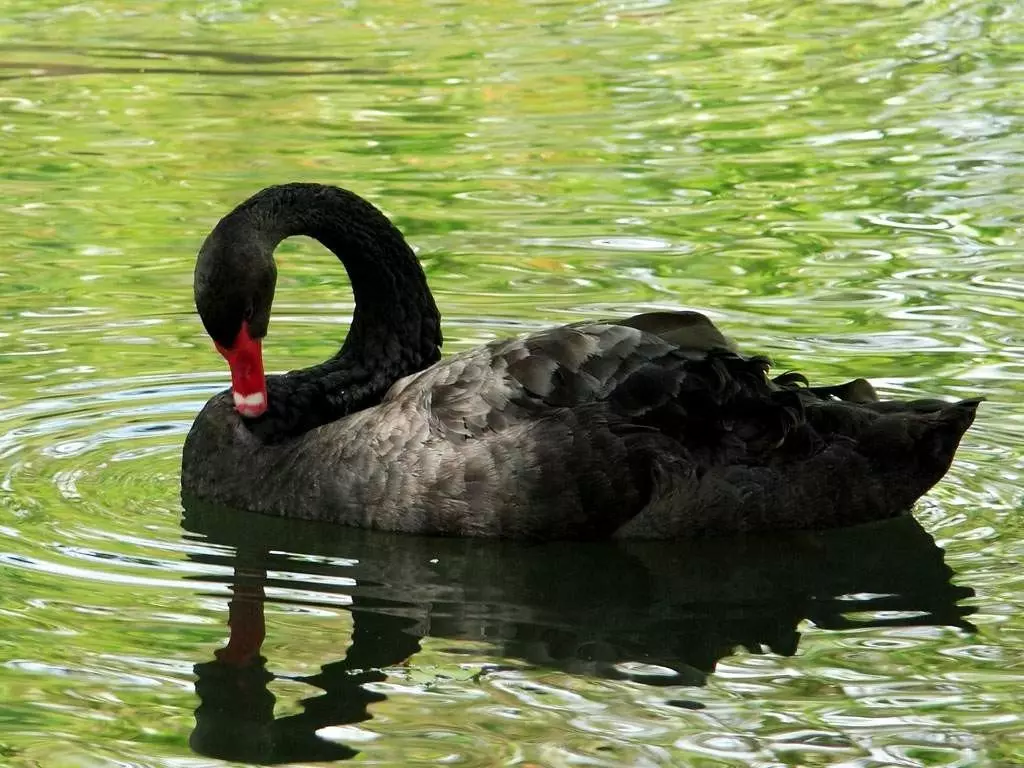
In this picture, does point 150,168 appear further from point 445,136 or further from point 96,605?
point 96,605

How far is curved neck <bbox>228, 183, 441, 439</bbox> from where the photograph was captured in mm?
7199

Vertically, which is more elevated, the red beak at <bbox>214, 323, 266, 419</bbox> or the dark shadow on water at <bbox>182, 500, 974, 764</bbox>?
the red beak at <bbox>214, 323, 266, 419</bbox>

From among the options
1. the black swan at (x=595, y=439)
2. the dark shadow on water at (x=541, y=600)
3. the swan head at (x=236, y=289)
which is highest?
the swan head at (x=236, y=289)

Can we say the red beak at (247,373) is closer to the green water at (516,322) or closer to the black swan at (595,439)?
the black swan at (595,439)

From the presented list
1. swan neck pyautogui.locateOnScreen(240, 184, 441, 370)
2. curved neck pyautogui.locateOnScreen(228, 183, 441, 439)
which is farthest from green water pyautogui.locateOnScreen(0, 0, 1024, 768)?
swan neck pyautogui.locateOnScreen(240, 184, 441, 370)

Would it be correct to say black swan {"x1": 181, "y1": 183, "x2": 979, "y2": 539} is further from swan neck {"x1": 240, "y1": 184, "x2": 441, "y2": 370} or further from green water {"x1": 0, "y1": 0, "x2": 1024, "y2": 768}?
swan neck {"x1": 240, "y1": 184, "x2": 441, "y2": 370}

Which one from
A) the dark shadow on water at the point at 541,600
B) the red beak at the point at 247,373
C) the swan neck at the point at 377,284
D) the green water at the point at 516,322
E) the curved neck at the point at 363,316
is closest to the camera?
the green water at the point at 516,322

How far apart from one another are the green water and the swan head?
591 mm

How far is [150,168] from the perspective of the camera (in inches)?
483

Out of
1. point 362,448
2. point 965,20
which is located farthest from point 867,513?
point 965,20

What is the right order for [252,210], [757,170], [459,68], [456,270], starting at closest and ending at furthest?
[252,210] → [456,270] → [757,170] → [459,68]

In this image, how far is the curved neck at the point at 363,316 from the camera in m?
7.20

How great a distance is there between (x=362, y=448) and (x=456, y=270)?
11.1 feet

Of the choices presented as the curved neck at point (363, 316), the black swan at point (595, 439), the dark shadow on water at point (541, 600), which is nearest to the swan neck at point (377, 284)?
the curved neck at point (363, 316)
